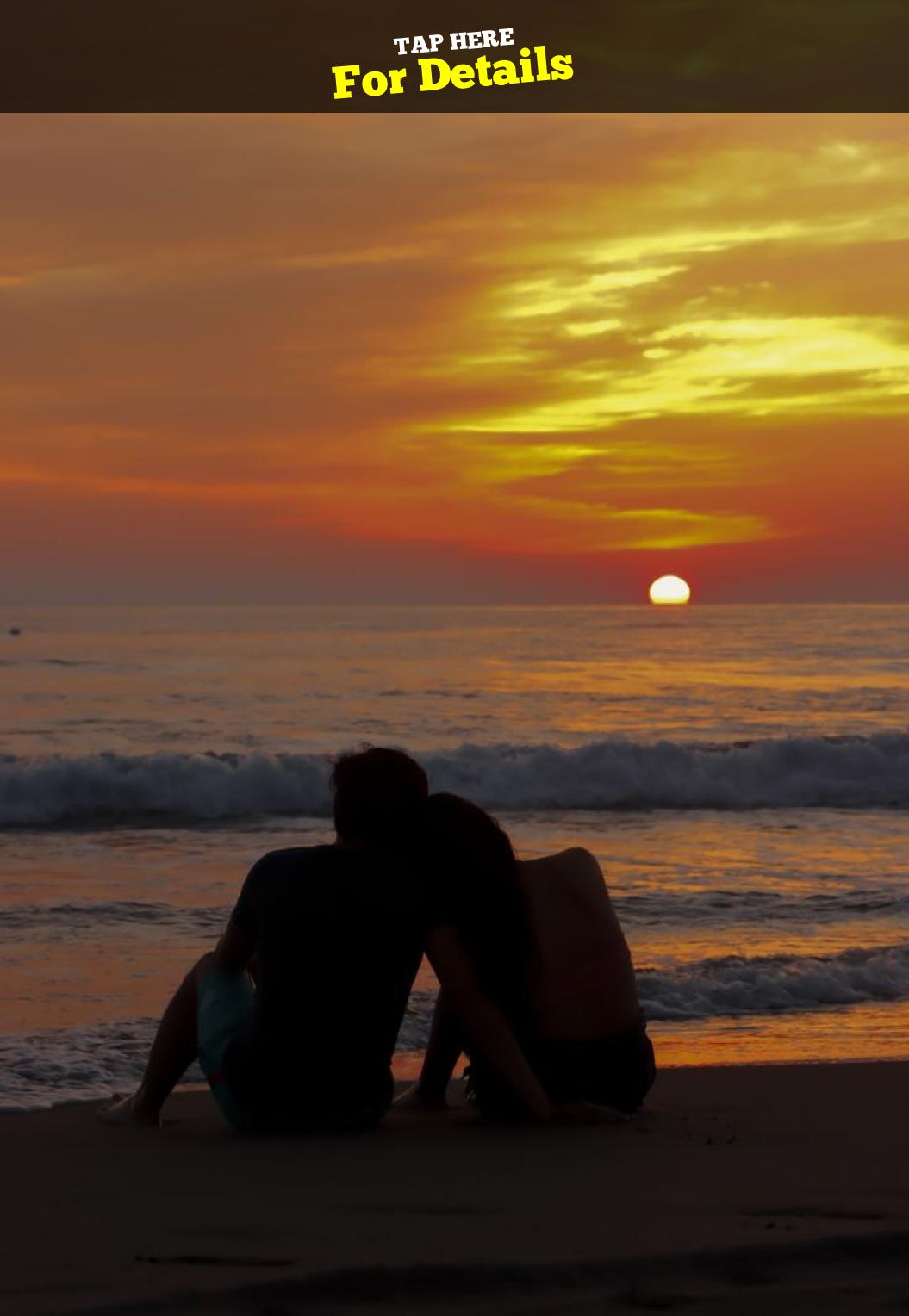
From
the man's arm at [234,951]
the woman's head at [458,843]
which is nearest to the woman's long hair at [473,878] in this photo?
the woman's head at [458,843]

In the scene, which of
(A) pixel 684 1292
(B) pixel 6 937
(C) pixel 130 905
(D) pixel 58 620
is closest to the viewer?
(A) pixel 684 1292

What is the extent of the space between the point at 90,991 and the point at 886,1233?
17.4 feet

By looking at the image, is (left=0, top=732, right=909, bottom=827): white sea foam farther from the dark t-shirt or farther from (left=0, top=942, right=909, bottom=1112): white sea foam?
the dark t-shirt

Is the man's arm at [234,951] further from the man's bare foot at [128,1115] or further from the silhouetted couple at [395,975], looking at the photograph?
the man's bare foot at [128,1115]

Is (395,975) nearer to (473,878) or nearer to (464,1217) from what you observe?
(473,878)

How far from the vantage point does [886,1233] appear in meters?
3.45

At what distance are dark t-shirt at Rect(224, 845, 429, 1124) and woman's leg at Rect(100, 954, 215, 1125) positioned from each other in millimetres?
185

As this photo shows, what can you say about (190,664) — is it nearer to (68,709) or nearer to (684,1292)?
(68,709)

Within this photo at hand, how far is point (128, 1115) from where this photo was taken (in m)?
4.99

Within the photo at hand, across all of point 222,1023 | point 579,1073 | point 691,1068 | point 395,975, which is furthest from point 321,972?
point 691,1068

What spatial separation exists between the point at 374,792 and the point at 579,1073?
1.10 m

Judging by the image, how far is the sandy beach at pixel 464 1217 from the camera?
122 inches

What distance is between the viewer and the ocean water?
25.6ft

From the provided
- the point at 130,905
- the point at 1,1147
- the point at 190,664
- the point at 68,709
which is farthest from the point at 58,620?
the point at 1,1147
